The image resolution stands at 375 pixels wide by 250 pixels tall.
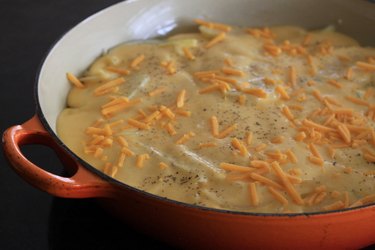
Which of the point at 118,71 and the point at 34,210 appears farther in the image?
the point at 118,71

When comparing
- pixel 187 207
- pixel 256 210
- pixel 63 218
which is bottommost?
pixel 63 218

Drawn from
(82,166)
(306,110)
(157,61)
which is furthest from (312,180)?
(157,61)

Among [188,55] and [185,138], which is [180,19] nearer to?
[188,55]

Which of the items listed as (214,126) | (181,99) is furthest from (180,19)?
(214,126)

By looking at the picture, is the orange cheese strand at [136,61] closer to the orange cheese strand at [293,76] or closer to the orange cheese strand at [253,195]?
the orange cheese strand at [293,76]

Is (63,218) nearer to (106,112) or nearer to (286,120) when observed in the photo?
(106,112)

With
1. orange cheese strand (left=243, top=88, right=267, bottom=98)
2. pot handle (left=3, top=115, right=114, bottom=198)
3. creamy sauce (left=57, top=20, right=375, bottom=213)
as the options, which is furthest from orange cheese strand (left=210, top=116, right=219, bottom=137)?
pot handle (left=3, top=115, right=114, bottom=198)
